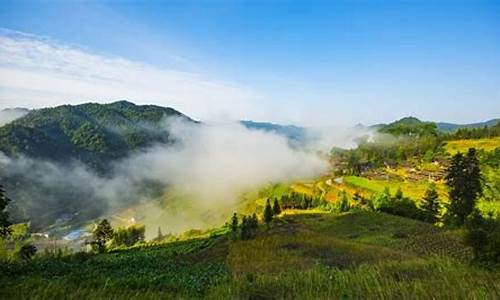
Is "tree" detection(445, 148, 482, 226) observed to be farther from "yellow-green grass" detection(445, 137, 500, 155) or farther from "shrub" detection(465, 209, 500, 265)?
"yellow-green grass" detection(445, 137, 500, 155)

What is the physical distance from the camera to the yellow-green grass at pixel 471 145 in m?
130

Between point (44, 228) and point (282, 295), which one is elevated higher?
point (282, 295)

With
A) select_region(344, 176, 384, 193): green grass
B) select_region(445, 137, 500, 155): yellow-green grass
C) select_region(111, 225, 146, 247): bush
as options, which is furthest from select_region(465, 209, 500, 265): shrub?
select_region(445, 137, 500, 155): yellow-green grass

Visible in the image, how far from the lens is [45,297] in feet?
14.9

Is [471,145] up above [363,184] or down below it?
above

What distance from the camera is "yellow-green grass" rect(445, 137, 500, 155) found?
130 meters

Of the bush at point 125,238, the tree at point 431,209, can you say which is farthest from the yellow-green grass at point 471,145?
the bush at point 125,238

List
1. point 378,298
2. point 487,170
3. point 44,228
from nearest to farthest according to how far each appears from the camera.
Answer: point 378,298 → point 487,170 → point 44,228

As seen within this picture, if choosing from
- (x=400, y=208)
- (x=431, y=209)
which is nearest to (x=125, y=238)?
(x=400, y=208)

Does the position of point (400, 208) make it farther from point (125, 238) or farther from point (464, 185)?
point (125, 238)

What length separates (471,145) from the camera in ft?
454

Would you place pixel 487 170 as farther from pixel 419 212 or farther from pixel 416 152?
pixel 416 152

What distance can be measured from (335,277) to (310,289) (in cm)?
122

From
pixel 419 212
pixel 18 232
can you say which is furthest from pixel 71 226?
pixel 419 212
